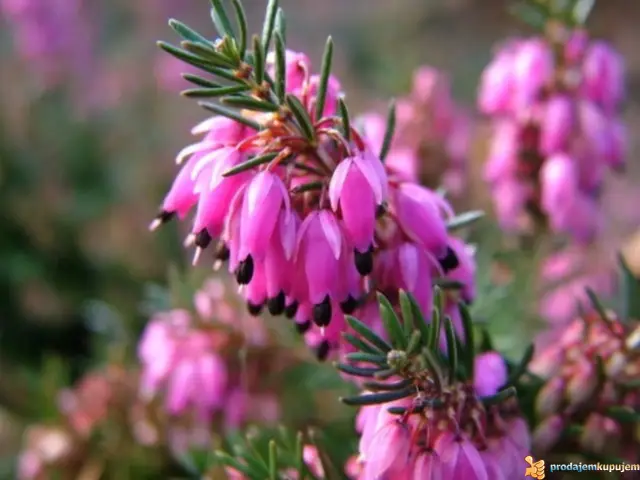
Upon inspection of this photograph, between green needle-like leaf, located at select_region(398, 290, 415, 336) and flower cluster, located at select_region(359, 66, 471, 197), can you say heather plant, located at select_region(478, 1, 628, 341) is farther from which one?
green needle-like leaf, located at select_region(398, 290, 415, 336)

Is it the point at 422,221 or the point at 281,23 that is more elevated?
the point at 281,23

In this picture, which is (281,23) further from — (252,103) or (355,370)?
(355,370)

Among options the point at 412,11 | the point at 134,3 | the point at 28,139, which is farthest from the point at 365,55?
the point at 28,139

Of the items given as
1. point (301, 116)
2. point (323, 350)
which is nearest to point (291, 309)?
point (323, 350)

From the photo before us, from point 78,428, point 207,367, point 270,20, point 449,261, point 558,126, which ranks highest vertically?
point 270,20

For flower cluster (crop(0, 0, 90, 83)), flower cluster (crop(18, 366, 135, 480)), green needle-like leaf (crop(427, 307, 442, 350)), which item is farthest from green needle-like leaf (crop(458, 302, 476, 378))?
flower cluster (crop(0, 0, 90, 83))

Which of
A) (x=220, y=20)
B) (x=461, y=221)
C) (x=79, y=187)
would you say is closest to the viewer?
(x=220, y=20)

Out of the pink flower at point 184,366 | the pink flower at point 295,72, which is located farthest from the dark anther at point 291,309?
the pink flower at point 184,366
